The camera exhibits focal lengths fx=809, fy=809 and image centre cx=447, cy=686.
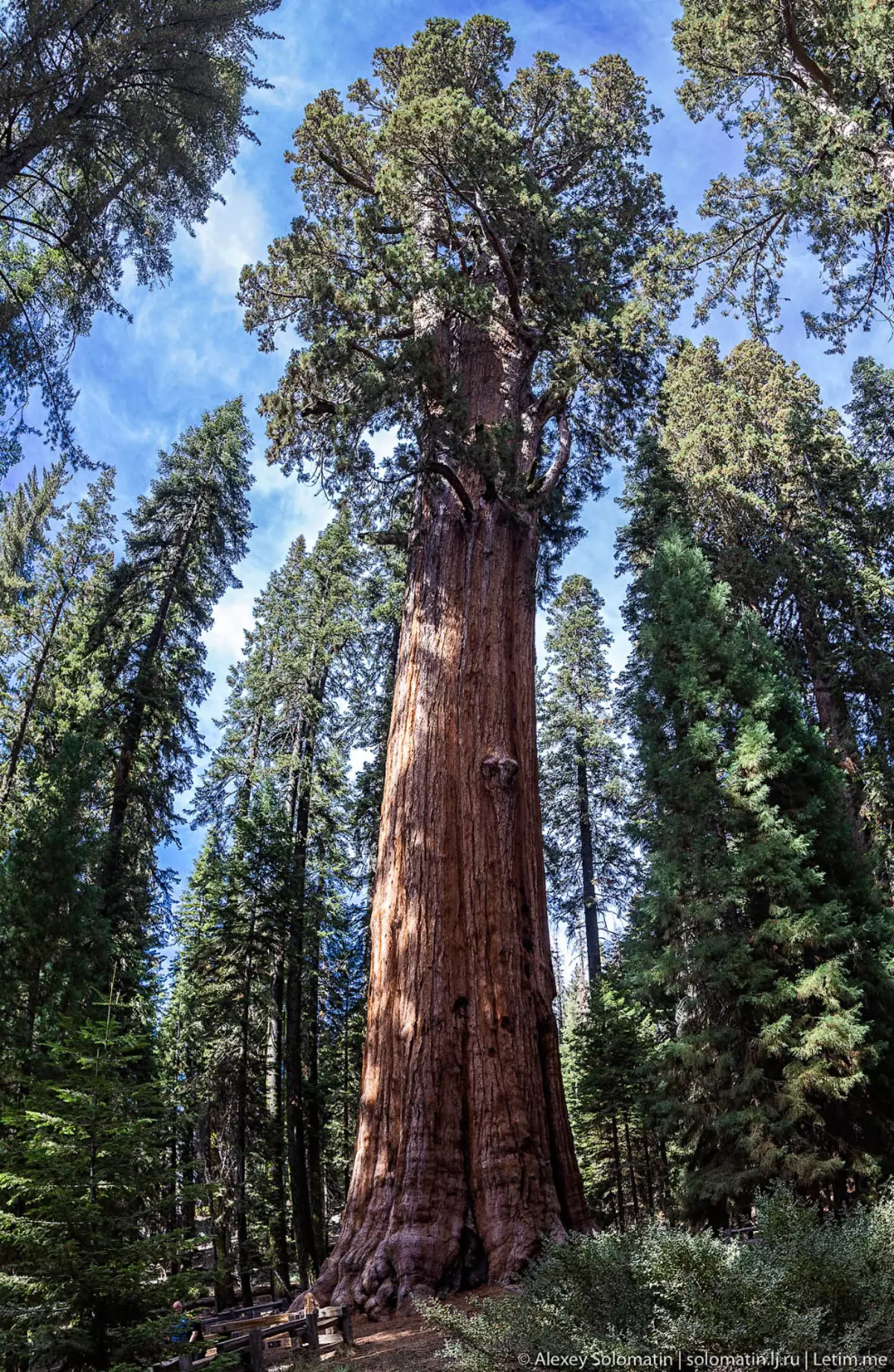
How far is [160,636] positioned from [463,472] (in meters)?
9.51

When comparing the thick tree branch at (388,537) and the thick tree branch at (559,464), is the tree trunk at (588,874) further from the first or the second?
the thick tree branch at (388,537)

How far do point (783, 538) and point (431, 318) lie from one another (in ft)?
30.7


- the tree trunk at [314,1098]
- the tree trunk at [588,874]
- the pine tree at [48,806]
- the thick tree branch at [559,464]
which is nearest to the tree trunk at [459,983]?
the thick tree branch at [559,464]

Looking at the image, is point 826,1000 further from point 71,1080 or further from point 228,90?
point 228,90

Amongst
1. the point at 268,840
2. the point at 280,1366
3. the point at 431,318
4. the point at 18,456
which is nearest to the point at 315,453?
the point at 431,318

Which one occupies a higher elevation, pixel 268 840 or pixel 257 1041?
pixel 268 840

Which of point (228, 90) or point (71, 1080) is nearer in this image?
point (71, 1080)

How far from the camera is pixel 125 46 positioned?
8.93 meters

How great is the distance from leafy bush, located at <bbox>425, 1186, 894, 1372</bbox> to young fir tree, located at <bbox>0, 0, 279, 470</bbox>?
31.5ft

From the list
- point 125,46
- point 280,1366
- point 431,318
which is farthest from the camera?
point 431,318

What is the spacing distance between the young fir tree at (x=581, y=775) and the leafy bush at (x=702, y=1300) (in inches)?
708

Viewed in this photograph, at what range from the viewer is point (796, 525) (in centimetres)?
1656

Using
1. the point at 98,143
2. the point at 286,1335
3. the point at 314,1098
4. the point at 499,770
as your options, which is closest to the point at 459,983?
the point at 499,770

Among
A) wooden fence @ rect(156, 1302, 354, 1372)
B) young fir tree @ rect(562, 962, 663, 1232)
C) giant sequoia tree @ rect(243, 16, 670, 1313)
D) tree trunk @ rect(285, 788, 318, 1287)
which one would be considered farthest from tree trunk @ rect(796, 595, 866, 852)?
wooden fence @ rect(156, 1302, 354, 1372)
